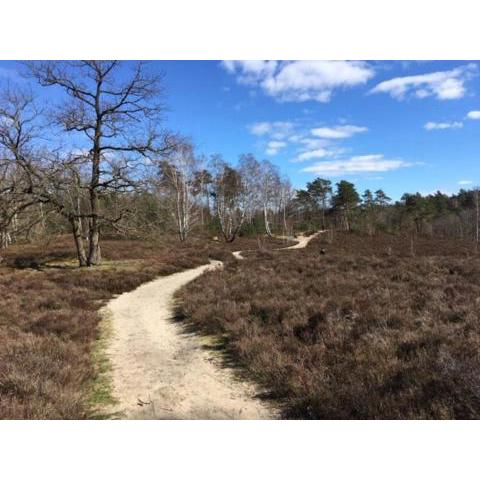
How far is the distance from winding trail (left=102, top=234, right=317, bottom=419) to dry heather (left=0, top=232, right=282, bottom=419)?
52cm

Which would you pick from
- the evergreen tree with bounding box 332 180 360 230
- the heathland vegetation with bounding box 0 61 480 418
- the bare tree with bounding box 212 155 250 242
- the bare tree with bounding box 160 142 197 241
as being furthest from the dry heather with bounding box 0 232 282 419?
the evergreen tree with bounding box 332 180 360 230

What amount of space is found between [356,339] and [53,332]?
20.6 ft

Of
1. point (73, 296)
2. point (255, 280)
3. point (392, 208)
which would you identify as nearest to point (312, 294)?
→ point (255, 280)

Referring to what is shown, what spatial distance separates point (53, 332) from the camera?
8445 mm

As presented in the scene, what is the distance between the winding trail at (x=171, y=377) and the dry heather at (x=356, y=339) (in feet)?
1.46

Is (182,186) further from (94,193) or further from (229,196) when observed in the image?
(94,193)

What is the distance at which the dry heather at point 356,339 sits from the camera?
4.48 meters

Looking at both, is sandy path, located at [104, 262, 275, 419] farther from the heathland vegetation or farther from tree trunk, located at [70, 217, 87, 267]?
tree trunk, located at [70, 217, 87, 267]

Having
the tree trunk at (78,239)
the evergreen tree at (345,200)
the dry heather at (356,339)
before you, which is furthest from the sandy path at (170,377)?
the evergreen tree at (345,200)

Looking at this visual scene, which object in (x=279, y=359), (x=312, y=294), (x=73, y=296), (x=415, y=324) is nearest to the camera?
(x=279, y=359)

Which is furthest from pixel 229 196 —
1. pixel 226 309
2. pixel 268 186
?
pixel 226 309

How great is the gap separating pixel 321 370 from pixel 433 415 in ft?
5.94

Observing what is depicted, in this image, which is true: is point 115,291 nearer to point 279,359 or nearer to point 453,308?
point 279,359

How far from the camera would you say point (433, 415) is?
4098mm
